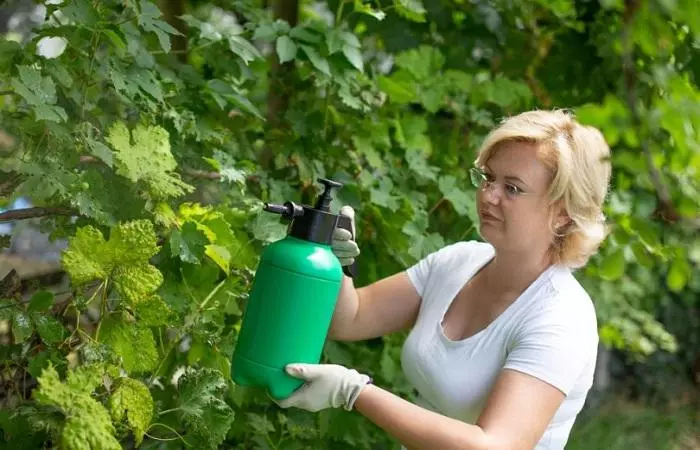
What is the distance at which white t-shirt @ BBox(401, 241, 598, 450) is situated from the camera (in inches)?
70.3

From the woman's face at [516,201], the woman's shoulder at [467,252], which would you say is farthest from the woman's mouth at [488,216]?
the woman's shoulder at [467,252]

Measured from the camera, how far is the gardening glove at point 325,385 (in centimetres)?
169

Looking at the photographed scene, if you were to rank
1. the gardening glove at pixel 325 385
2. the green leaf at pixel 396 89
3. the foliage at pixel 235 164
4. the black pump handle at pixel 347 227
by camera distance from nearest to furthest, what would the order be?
the foliage at pixel 235 164 < the gardening glove at pixel 325 385 < the black pump handle at pixel 347 227 < the green leaf at pixel 396 89

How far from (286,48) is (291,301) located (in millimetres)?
854

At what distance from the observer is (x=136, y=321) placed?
5.83 feet

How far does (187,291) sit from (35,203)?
1.17 feet

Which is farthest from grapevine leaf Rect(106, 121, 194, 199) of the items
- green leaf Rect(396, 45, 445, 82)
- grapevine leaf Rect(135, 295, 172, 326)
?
green leaf Rect(396, 45, 445, 82)

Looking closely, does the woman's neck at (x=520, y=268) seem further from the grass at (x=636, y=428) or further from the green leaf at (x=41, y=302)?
the grass at (x=636, y=428)

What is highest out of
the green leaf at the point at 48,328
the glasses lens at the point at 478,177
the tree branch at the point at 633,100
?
the tree branch at the point at 633,100

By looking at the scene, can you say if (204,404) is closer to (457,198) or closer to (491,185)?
(491,185)

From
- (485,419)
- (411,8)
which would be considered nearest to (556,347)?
(485,419)

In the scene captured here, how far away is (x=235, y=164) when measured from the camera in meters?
2.29

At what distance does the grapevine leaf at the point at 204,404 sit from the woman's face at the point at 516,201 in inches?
24.3

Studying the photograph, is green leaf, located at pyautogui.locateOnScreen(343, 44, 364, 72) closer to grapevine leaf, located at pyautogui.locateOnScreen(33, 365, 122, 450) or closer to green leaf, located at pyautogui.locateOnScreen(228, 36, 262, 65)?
green leaf, located at pyautogui.locateOnScreen(228, 36, 262, 65)
